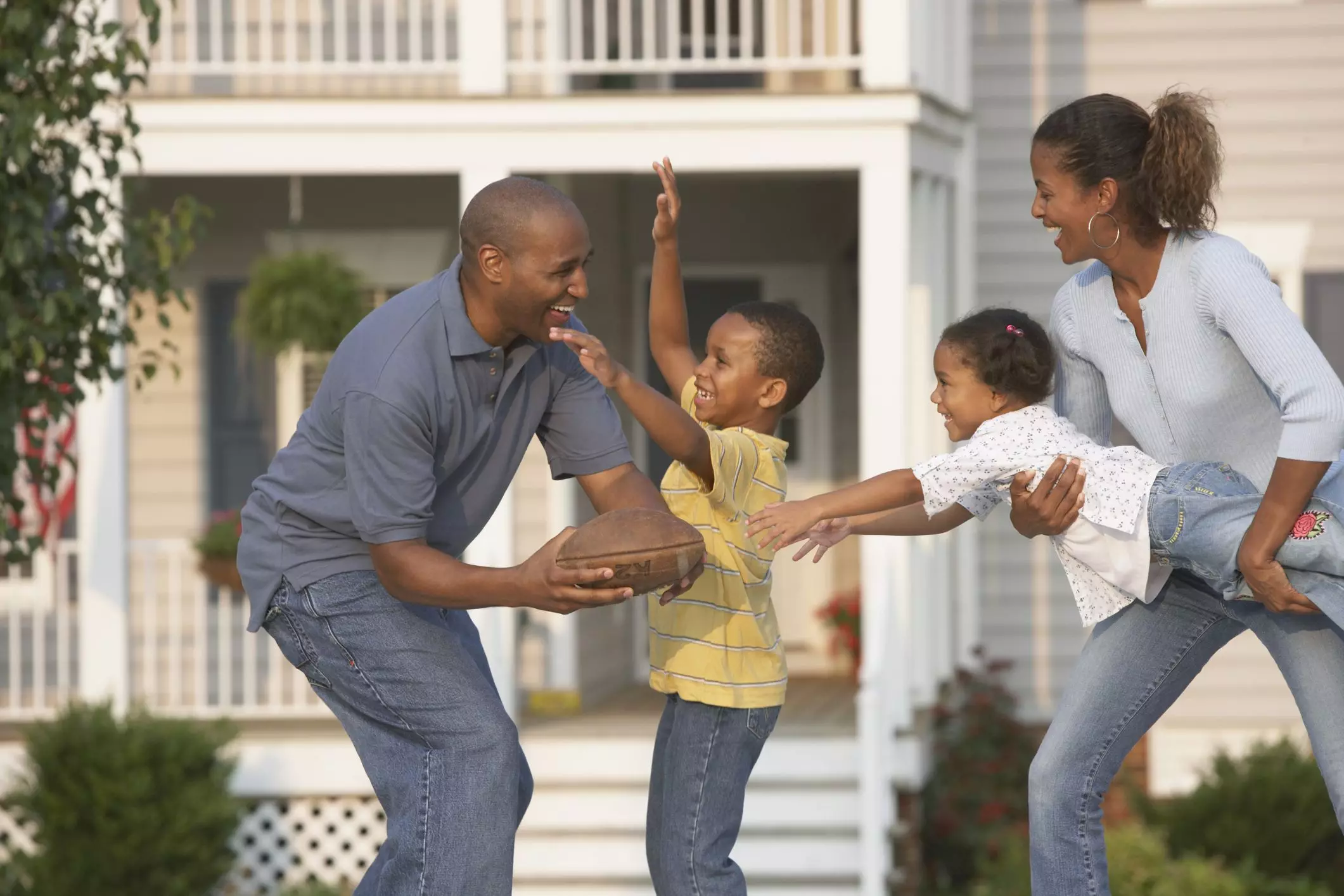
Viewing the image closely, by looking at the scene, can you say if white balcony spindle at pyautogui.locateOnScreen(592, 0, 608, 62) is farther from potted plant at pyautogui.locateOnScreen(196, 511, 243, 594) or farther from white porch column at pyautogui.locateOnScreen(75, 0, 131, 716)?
potted plant at pyautogui.locateOnScreen(196, 511, 243, 594)

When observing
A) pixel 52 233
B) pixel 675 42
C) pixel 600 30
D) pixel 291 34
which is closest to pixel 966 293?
pixel 675 42

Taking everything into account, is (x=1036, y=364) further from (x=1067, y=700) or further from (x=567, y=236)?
(x=567, y=236)

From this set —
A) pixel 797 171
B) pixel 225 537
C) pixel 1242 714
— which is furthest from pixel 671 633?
pixel 1242 714

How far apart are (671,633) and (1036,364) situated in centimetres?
111

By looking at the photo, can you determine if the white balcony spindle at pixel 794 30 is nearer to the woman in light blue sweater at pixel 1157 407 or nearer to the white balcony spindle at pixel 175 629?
the white balcony spindle at pixel 175 629

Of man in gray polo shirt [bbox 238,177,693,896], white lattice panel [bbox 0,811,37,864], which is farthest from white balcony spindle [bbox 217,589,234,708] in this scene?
man in gray polo shirt [bbox 238,177,693,896]

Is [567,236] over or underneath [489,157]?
underneath

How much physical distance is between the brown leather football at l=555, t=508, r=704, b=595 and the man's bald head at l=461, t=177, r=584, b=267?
65 centimetres

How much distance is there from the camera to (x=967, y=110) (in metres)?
10.6

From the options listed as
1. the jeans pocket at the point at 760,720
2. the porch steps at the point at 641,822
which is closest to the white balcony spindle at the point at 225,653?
the porch steps at the point at 641,822

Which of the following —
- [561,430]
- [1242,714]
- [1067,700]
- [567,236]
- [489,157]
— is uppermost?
[489,157]

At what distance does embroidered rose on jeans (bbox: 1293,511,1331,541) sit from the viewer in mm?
3625

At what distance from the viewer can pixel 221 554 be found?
10.5 metres

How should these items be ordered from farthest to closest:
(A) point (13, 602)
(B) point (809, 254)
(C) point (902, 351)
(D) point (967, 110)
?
(B) point (809, 254), (D) point (967, 110), (A) point (13, 602), (C) point (902, 351)
